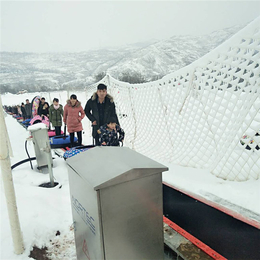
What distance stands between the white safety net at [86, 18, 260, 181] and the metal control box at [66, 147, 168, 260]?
2141 mm

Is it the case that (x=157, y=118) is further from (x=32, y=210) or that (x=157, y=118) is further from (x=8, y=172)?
(x=8, y=172)

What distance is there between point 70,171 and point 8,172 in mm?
586

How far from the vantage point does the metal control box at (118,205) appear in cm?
115

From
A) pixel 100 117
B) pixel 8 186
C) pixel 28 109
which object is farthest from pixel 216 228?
pixel 28 109

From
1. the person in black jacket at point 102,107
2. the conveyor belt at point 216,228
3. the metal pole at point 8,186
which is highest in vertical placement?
the person in black jacket at point 102,107

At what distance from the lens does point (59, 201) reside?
8.84 feet

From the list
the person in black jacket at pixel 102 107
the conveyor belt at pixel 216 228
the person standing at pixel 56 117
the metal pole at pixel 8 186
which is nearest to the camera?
the metal pole at pixel 8 186

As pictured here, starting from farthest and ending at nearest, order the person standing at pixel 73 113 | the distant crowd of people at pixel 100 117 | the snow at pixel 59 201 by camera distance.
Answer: the person standing at pixel 73 113
the distant crowd of people at pixel 100 117
the snow at pixel 59 201

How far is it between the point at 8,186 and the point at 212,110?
303 cm

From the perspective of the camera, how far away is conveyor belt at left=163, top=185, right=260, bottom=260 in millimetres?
1841

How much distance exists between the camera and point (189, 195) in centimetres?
275

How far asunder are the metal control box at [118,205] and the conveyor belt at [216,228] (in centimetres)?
82

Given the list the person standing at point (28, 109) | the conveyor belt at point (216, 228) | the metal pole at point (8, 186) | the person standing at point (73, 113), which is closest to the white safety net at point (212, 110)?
the conveyor belt at point (216, 228)

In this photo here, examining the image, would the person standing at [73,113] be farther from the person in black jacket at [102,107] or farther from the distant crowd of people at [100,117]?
the person in black jacket at [102,107]
